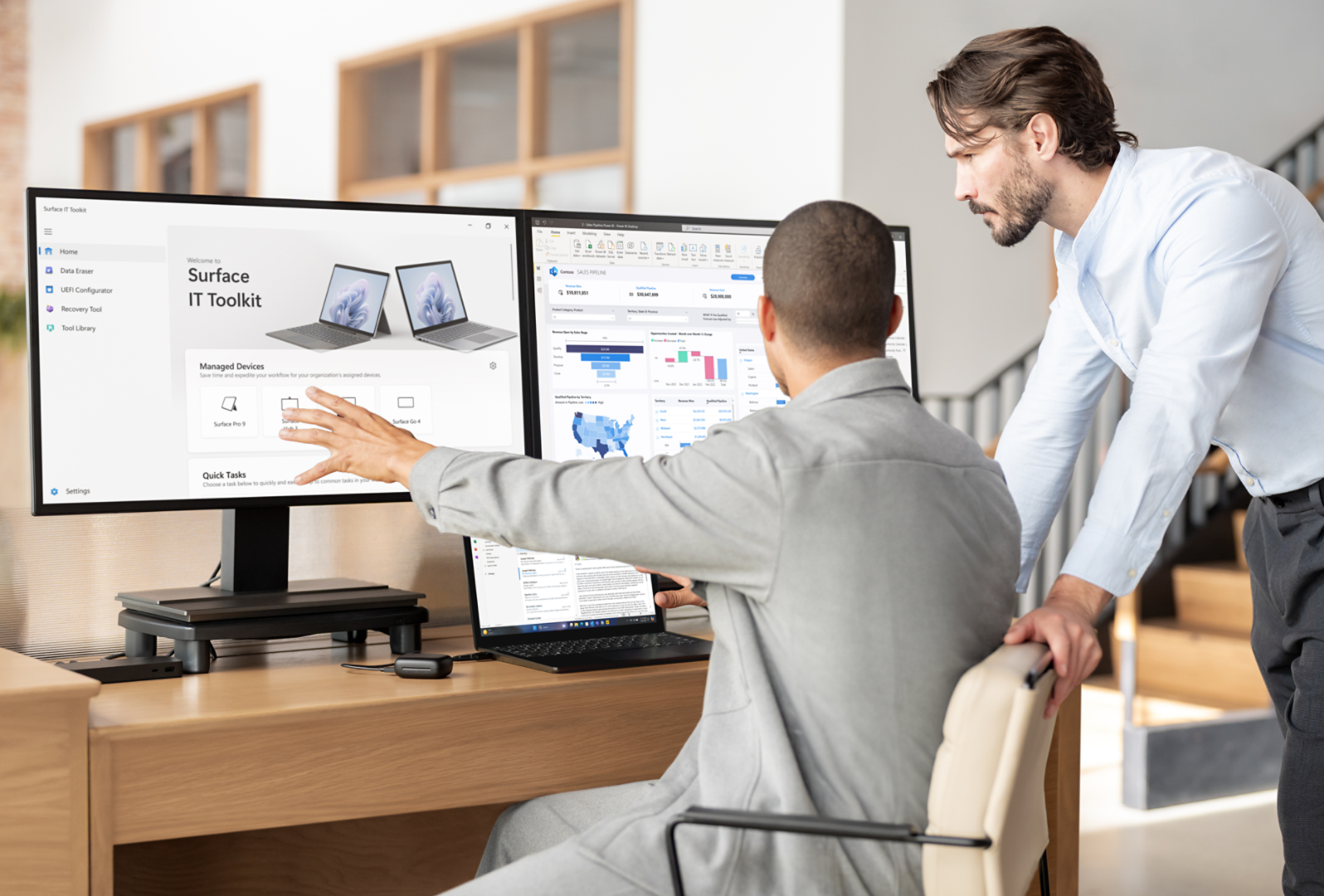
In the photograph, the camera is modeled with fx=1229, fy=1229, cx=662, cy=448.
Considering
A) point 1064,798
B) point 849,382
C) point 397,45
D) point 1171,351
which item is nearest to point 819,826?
point 849,382

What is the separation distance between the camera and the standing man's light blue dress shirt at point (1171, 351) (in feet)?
4.81

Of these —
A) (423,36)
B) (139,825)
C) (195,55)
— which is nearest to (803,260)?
(139,825)

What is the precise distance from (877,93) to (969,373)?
1476mm

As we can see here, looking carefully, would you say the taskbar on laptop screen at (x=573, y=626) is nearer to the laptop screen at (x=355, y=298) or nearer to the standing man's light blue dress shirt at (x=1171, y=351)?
the laptop screen at (x=355, y=298)

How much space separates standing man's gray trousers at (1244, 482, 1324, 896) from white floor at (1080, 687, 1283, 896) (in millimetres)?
1635

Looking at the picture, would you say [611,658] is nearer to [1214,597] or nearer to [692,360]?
[692,360]

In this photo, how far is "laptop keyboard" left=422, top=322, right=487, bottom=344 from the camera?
1.86 metres

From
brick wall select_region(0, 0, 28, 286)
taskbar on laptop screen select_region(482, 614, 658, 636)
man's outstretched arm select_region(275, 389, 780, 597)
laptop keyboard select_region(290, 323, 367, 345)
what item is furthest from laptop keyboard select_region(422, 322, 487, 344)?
brick wall select_region(0, 0, 28, 286)

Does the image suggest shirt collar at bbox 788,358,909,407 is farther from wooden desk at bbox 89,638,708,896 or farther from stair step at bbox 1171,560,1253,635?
Answer: stair step at bbox 1171,560,1253,635

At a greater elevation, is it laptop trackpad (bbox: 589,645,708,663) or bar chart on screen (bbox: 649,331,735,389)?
bar chart on screen (bbox: 649,331,735,389)

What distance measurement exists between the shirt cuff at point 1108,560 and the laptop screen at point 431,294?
965mm

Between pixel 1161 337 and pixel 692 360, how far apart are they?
2.48 ft

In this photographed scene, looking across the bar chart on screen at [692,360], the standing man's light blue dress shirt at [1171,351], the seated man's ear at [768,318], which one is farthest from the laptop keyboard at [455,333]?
the standing man's light blue dress shirt at [1171,351]

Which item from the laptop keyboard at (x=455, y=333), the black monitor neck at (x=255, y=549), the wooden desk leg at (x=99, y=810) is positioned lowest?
the wooden desk leg at (x=99, y=810)
